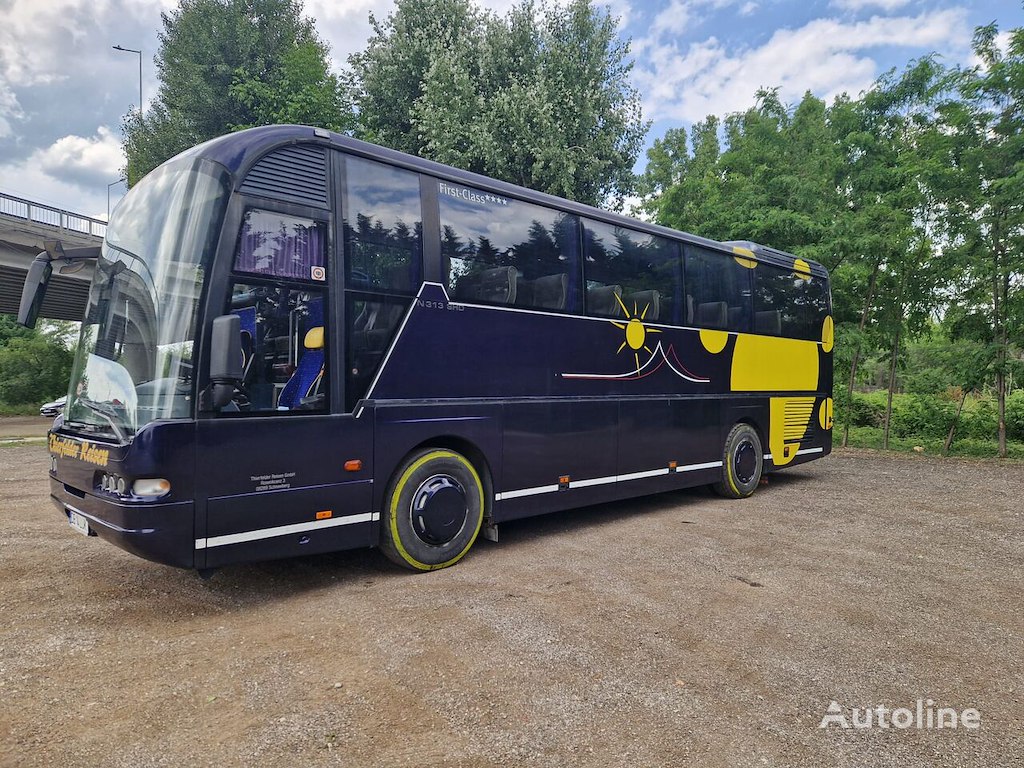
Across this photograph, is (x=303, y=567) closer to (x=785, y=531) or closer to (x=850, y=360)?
(x=785, y=531)

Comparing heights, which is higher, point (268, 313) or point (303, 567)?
point (268, 313)

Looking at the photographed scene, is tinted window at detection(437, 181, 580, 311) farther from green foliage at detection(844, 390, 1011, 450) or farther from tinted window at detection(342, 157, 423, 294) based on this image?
green foliage at detection(844, 390, 1011, 450)

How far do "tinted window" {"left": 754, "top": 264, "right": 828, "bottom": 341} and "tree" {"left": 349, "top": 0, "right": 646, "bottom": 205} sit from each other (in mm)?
8338

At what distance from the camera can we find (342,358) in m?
4.85

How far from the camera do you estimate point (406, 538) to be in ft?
17.2

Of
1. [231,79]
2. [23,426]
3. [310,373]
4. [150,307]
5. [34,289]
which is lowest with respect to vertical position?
[23,426]

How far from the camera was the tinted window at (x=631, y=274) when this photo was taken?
6.91 meters

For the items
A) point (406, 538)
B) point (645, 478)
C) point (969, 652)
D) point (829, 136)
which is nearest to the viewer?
point (969, 652)

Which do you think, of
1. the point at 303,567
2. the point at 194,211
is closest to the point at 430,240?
the point at 194,211

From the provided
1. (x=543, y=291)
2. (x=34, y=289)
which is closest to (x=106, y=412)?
(x=34, y=289)

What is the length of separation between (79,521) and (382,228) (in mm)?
3032

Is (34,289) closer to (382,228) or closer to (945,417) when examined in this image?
(382,228)

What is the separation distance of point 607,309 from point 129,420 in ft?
15.1

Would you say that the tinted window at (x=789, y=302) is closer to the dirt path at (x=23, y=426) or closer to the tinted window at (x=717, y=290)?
the tinted window at (x=717, y=290)
